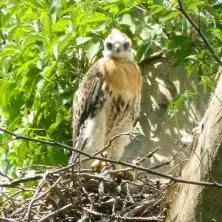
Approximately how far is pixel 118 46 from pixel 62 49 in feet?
1.31

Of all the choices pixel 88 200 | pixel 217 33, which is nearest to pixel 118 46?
pixel 217 33

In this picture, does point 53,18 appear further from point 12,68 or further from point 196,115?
point 196,115

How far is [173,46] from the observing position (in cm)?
534

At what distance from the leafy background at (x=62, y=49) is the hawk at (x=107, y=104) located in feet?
0.41

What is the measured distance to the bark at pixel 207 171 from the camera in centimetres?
345

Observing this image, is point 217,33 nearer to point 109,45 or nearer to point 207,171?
point 109,45

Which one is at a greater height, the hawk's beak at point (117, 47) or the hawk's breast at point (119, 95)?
the hawk's beak at point (117, 47)

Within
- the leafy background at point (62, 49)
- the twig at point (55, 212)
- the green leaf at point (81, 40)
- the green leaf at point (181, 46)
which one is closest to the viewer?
the twig at point (55, 212)

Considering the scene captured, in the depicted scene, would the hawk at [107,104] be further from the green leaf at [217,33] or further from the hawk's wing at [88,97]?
the green leaf at [217,33]

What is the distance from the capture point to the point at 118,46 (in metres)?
5.66

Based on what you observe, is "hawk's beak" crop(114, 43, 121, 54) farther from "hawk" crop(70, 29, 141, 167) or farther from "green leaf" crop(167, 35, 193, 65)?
"green leaf" crop(167, 35, 193, 65)

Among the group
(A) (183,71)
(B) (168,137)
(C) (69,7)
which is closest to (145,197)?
(B) (168,137)

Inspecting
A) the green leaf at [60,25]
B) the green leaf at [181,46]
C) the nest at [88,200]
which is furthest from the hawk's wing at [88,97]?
the nest at [88,200]

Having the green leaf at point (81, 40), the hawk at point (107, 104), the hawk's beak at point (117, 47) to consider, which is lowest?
the hawk at point (107, 104)
